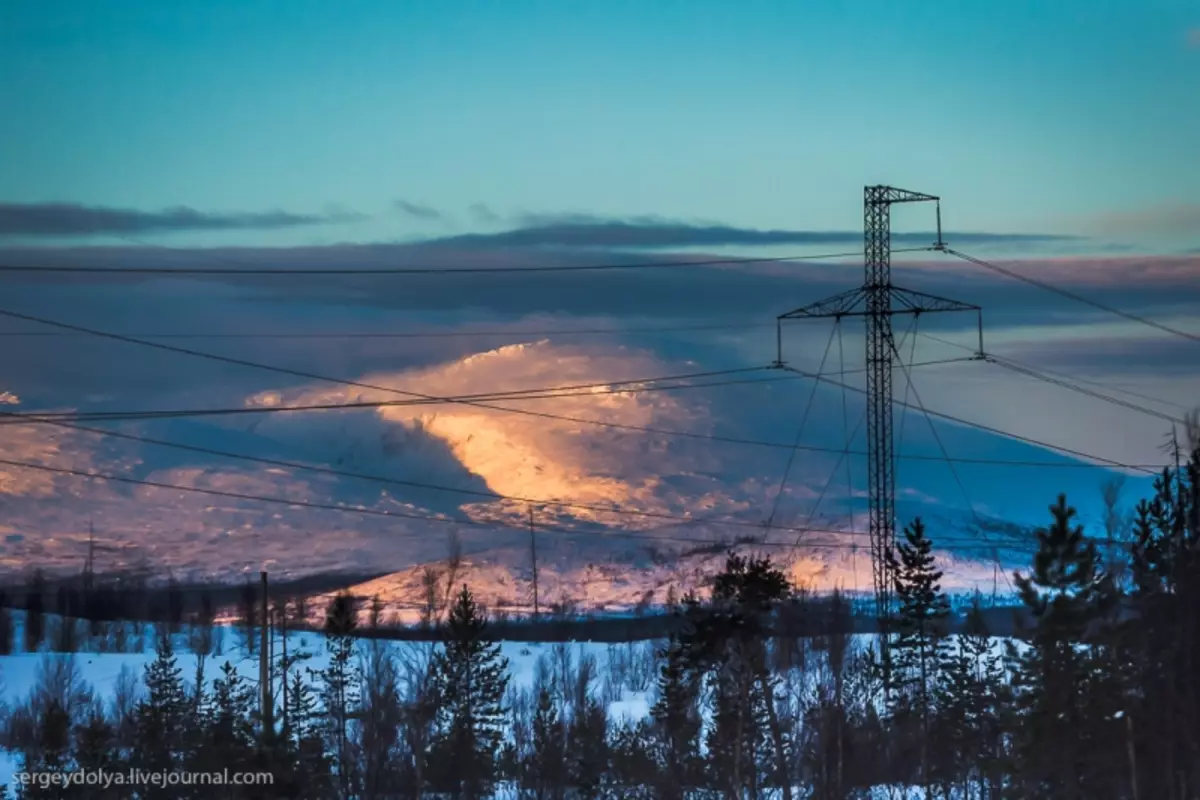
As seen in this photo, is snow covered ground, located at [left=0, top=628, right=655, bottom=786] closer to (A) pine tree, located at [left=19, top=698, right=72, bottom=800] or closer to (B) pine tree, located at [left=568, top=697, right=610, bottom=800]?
(B) pine tree, located at [left=568, top=697, right=610, bottom=800]

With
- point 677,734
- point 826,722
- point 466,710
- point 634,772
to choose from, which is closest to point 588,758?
point 634,772

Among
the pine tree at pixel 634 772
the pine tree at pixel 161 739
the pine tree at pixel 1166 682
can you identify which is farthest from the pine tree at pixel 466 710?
the pine tree at pixel 1166 682

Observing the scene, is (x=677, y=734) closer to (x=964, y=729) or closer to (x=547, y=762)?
(x=547, y=762)

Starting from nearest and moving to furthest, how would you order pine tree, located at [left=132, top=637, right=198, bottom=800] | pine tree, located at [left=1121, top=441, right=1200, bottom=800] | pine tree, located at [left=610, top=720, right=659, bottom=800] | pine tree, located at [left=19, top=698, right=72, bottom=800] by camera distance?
1. pine tree, located at [left=1121, top=441, right=1200, bottom=800]
2. pine tree, located at [left=19, top=698, right=72, bottom=800]
3. pine tree, located at [left=132, top=637, right=198, bottom=800]
4. pine tree, located at [left=610, top=720, right=659, bottom=800]

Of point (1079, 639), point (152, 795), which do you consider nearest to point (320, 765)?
point (152, 795)

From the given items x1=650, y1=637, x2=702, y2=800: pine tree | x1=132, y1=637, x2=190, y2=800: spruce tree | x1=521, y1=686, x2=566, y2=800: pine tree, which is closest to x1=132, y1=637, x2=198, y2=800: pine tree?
x1=132, y1=637, x2=190, y2=800: spruce tree
